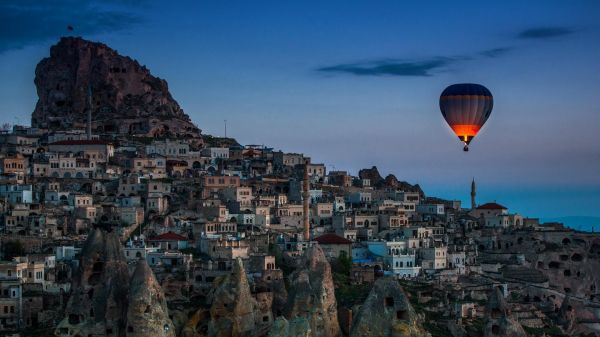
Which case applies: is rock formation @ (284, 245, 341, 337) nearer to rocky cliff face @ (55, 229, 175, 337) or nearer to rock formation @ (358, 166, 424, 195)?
rocky cliff face @ (55, 229, 175, 337)

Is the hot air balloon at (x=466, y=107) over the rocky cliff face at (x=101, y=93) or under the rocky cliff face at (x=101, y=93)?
under

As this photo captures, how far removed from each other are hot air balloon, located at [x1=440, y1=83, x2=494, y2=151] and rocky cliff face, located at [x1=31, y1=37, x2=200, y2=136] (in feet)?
198

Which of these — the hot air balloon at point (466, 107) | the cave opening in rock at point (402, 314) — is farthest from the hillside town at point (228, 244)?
the hot air balloon at point (466, 107)

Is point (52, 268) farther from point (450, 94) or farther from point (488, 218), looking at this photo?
point (488, 218)

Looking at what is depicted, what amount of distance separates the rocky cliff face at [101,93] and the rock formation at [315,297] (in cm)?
7865

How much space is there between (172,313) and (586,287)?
4350 cm

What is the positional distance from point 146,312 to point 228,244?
85.5 ft

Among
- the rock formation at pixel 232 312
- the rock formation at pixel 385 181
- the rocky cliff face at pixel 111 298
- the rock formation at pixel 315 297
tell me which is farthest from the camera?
the rock formation at pixel 385 181

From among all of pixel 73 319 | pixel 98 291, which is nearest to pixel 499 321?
pixel 98 291

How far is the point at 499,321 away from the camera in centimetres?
4562

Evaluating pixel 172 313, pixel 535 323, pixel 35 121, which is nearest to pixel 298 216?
pixel 535 323

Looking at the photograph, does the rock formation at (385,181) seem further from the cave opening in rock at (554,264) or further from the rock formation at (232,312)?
the rock formation at (232,312)

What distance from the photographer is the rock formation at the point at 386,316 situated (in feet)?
121

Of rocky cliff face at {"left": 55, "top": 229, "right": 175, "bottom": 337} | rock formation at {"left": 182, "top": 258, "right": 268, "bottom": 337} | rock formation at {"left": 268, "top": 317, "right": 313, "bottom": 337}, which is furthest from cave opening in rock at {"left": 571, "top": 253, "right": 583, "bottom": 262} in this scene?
rock formation at {"left": 268, "top": 317, "right": 313, "bottom": 337}
